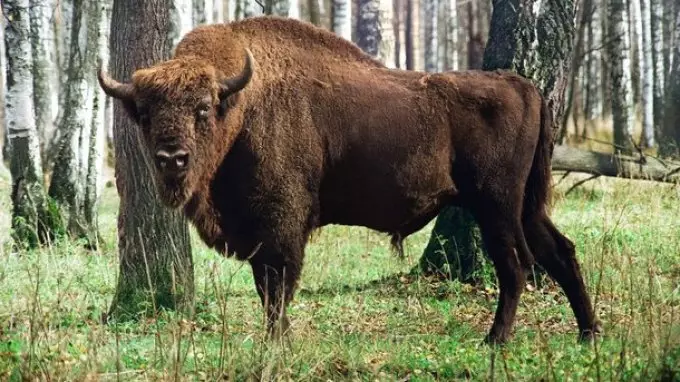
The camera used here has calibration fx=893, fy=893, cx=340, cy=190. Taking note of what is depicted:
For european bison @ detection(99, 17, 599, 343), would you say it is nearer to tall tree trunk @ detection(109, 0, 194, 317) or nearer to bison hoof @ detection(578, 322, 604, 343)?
bison hoof @ detection(578, 322, 604, 343)

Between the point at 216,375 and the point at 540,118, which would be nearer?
the point at 216,375

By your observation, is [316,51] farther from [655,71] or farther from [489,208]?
[655,71]

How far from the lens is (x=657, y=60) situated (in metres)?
21.8

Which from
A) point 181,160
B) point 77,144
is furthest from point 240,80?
point 77,144

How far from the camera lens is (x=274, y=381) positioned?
A: 4691 millimetres

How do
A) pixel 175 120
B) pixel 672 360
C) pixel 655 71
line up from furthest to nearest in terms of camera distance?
1. pixel 655 71
2. pixel 175 120
3. pixel 672 360

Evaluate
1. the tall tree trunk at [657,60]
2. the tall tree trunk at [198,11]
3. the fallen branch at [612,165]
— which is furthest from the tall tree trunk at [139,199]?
the tall tree trunk at [657,60]

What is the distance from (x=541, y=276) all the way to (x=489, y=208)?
→ 71.0 inches

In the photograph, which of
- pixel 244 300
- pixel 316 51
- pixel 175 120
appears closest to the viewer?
pixel 175 120

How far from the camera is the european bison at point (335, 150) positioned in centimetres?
597

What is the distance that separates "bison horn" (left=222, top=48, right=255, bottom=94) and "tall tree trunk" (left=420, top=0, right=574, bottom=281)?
2872 mm

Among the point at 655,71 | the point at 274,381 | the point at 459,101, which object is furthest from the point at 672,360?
the point at 655,71

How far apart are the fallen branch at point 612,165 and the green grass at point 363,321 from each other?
1.18ft

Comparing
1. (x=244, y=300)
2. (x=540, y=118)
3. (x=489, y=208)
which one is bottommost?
(x=244, y=300)
